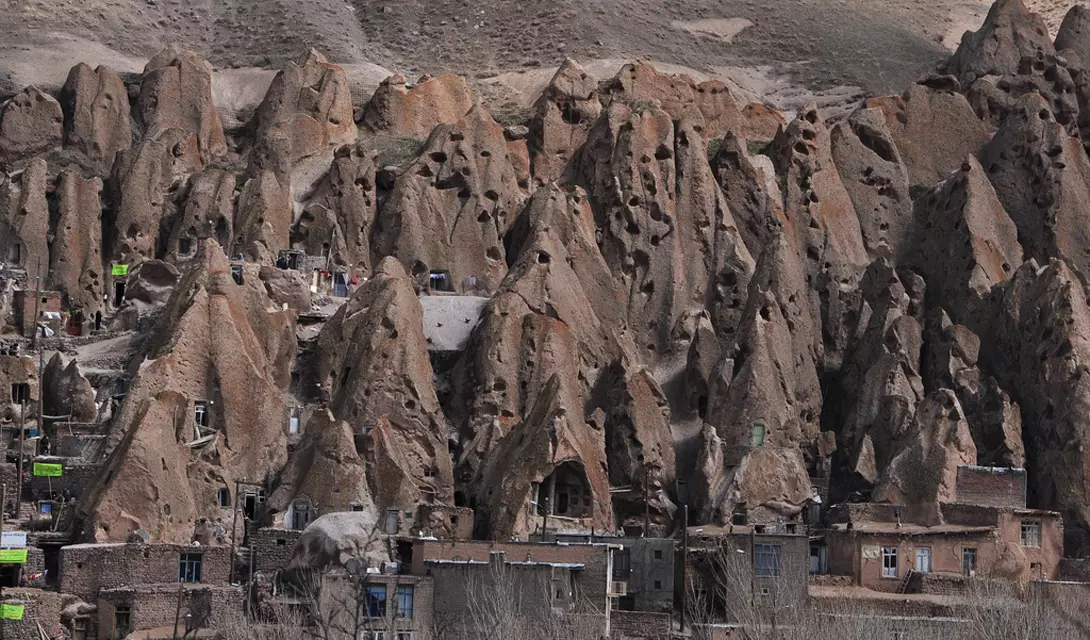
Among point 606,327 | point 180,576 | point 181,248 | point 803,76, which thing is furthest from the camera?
point 803,76

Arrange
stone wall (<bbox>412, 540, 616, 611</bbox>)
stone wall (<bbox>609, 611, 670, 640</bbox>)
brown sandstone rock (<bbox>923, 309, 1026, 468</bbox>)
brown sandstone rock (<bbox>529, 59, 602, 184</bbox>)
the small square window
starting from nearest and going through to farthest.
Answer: stone wall (<bbox>609, 611, 670, 640</bbox>)
stone wall (<bbox>412, 540, 616, 611</bbox>)
the small square window
brown sandstone rock (<bbox>923, 309, 1026, 468</bbox>)
brown sandstone rock (<bbox>529, 59, 602, 184</bbox>)

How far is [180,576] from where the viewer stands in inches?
3568

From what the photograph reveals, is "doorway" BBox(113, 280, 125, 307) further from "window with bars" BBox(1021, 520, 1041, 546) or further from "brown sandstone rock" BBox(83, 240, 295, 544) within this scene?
"window with bars" BBox(1021, 520, 1041, 546)

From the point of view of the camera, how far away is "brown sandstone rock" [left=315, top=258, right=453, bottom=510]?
329 feet

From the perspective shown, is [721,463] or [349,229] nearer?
[721,463]

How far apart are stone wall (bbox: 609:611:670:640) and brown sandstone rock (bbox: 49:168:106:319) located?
4050 cm

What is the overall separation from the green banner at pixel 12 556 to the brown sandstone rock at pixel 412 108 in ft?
169

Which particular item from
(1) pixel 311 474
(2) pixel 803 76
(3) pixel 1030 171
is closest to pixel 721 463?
(1) pixel 311 474

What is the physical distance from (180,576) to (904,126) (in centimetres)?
5632

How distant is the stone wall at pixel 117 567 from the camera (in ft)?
293

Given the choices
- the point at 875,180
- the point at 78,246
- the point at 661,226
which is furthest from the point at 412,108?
the point at 875,180

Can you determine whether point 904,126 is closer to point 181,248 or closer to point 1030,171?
point 1030,171

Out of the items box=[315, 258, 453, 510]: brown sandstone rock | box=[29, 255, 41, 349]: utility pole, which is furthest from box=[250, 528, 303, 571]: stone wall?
box=[29, 255, 41, 349]: utility pole

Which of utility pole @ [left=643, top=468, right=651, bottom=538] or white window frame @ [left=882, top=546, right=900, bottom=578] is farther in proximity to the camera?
utility pole @ [left=643, top=468, right=651, bottom=538]
